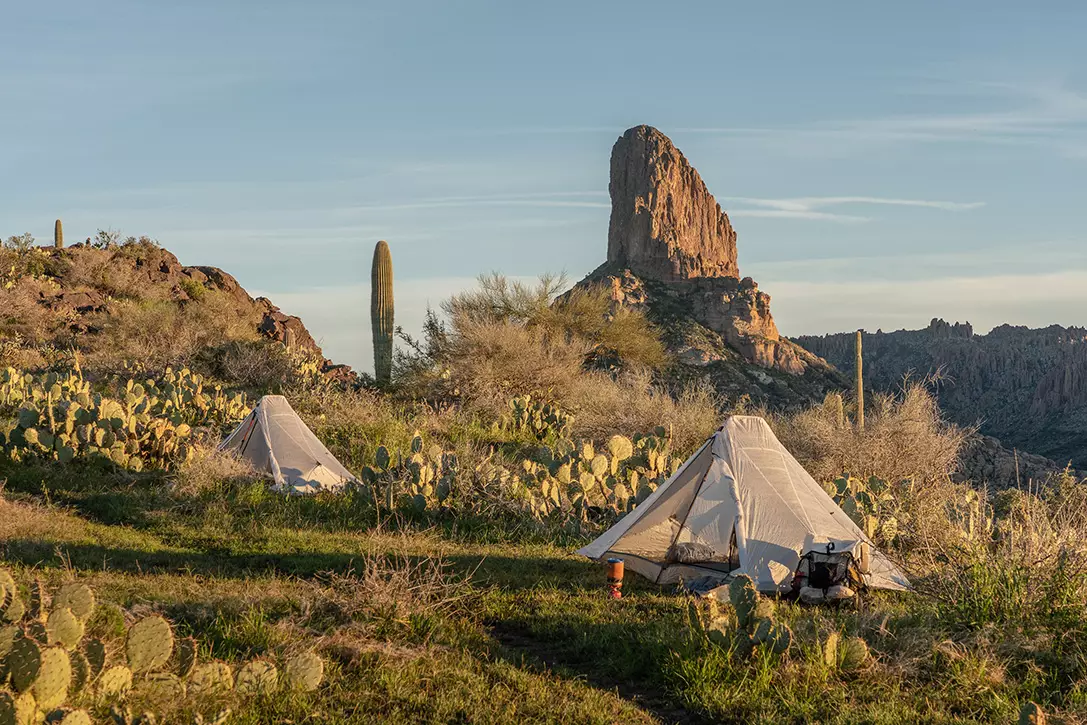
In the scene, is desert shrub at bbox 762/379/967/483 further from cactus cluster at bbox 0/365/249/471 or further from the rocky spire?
the rocky spire

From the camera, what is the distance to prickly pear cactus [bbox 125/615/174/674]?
200 inches

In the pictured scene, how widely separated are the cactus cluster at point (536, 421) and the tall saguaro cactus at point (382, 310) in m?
8.73

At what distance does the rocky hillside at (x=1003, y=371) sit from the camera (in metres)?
69.4

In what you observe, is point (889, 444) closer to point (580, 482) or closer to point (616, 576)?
point (580, 482)

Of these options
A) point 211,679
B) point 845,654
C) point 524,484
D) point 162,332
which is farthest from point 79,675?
point 162,332

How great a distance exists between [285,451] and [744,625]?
7852 mm

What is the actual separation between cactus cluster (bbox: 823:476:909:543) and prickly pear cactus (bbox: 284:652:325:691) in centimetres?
601

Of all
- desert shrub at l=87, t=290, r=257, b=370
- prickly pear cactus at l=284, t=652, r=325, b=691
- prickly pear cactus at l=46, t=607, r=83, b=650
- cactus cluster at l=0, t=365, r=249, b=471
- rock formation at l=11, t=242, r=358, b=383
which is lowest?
prickly pear cactus at l=284, t=652, r=325, b=691

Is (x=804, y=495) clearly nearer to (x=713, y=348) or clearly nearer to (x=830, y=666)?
(x=830, y=666)

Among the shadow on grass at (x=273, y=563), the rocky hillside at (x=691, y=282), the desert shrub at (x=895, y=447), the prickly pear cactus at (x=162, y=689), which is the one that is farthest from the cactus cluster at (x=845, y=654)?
the rocky hillside at (x=691, y=282)

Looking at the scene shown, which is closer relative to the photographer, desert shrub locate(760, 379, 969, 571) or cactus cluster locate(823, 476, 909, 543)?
cactus cluster locate(823, 476, 909, 543)

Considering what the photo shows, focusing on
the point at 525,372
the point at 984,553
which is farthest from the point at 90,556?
the point at 525,372

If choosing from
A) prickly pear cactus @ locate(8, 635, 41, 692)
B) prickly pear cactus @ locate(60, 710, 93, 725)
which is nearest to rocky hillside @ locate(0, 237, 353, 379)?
prickly pear cactus @ locate(8, 635, 41, 692)

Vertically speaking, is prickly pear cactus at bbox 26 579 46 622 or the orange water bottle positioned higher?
prickly pear cactus at bbox 26 579 46 622
